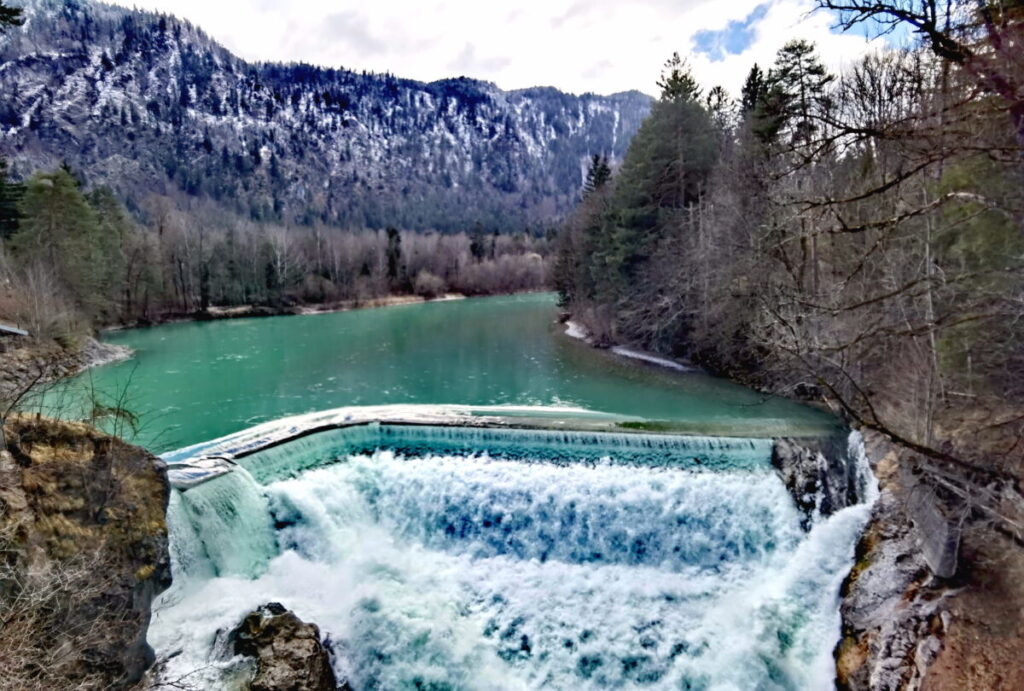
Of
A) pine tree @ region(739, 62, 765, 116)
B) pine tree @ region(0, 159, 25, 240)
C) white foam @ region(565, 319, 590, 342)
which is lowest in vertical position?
white foam @ region(565, 319, 590, 342)

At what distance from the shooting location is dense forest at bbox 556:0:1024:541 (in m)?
2.49

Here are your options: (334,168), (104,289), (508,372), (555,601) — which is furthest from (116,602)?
(334,168)

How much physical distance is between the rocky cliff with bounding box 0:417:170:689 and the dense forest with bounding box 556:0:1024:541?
21.4ft

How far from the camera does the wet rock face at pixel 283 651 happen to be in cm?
674

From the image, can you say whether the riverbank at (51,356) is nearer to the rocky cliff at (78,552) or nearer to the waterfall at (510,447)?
the waterfall at (510,447)

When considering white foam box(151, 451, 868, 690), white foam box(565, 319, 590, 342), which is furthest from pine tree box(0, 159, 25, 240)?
white foam box(151, 451, 868, 690)

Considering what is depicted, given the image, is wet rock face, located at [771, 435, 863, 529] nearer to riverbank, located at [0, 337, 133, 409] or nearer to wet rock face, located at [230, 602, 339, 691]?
wet rock face, located at [230, 602, 339, 691]

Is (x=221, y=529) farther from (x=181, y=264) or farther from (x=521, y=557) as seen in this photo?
(x=181, y=264)

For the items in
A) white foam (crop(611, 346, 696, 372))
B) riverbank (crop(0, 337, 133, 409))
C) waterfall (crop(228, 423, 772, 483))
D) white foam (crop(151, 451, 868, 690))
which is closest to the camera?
white foam (crop(151, 451, 868, 690))

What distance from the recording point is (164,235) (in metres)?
46.3

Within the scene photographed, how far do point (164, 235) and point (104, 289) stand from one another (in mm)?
16497

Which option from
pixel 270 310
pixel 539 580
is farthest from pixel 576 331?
pixel 270 310

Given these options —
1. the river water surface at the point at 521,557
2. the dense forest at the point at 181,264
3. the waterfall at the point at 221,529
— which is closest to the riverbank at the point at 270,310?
the dense forest at the point at 181,264

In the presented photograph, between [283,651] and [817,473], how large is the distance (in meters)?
Result: 9.09
